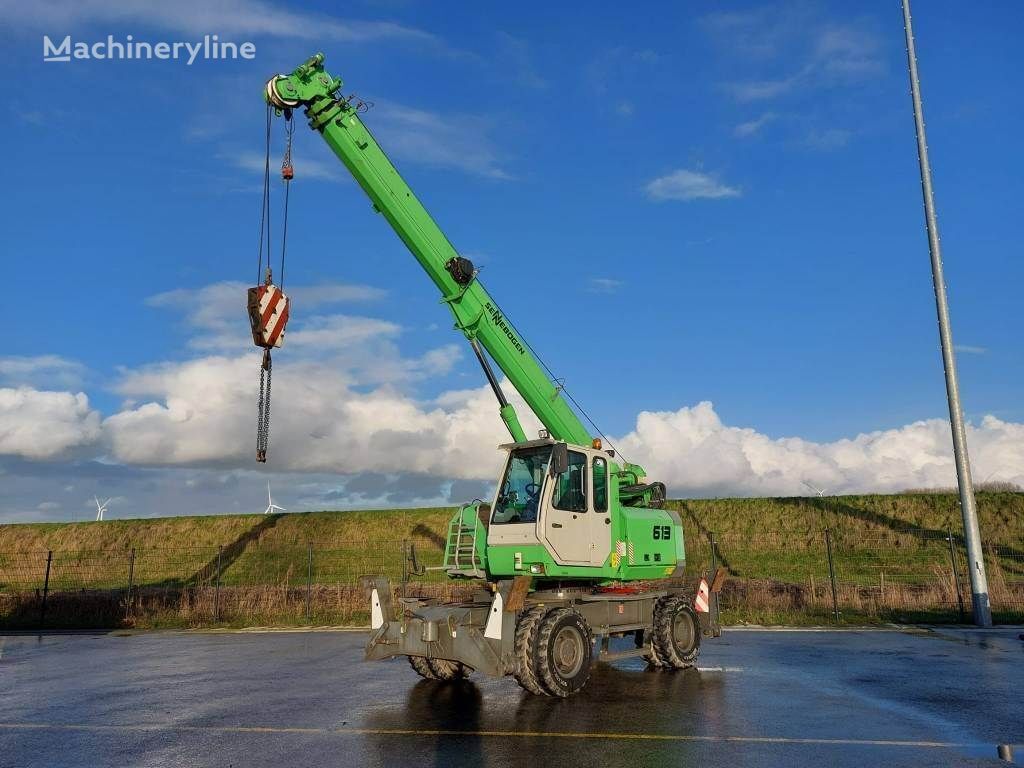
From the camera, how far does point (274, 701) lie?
1020 centimetres

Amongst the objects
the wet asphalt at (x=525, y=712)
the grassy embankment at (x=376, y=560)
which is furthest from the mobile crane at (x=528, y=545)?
the grassy embankment at (x=376, y=560)

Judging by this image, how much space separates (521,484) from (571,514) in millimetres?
919

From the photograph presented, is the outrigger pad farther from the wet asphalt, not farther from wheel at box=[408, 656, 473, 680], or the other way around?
the wet asphalt

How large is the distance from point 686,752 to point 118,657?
12261mm

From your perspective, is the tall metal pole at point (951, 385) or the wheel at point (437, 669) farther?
the tall metal pole at point (951, 385)

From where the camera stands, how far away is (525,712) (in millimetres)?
9305

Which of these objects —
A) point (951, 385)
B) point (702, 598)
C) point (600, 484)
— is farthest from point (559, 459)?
point (951, 385)

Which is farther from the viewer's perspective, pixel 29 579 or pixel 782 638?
pixel 29 579

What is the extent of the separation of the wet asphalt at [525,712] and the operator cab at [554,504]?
1.96 m

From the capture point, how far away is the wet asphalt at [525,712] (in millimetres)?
7438

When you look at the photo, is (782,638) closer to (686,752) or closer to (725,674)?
(725,674)

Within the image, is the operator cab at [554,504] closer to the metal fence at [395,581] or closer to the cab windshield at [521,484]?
the cab windshield at [521,484]

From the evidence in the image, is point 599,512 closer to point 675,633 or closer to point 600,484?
point 600,484

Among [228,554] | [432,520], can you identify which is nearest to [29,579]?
[228,554]
